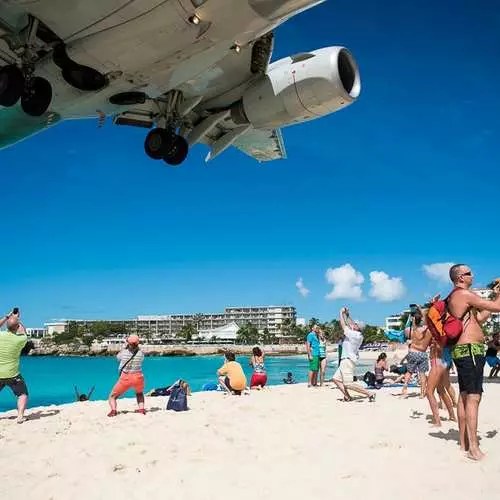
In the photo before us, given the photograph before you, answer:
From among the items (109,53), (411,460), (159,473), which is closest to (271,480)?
(159,473)

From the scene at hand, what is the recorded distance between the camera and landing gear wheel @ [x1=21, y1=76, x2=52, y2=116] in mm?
7883

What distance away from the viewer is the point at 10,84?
7.69m

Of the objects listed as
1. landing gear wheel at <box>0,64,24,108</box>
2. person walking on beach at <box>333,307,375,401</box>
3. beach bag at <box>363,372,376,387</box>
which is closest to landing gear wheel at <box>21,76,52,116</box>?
landing gear wheel at <box>0,64,24,108</box>

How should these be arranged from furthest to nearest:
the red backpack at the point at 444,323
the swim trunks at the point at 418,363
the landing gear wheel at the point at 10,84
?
the swim trunks at the point at 418,363 < the landing gear wheel at the point at 10,84 < the red backpack at the point at 444,323

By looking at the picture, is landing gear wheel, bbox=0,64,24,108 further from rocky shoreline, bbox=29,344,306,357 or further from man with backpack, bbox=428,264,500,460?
rocky shoreline, bbox=29,344,306,357

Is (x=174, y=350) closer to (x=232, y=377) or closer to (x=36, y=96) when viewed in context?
(x=232, y=377)

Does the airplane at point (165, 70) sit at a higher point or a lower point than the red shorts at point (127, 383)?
higher

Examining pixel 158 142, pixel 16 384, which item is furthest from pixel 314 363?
pixel 16 384

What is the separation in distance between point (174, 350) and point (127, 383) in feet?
491

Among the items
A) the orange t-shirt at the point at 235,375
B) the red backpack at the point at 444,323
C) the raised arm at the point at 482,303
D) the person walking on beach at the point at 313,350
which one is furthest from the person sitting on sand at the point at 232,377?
the raised arm at the point at 482,303

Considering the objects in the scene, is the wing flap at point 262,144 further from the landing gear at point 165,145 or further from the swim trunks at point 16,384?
the swim trunks at point 16,384

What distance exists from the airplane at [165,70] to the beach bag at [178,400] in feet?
16.7

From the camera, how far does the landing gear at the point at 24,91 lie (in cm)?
766

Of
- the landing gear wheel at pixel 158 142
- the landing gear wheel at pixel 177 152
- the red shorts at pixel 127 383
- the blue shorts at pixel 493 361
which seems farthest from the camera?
the blue shorts at pixel 493 361
